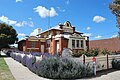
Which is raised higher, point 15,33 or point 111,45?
point 15,33

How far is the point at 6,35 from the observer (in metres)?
42.2

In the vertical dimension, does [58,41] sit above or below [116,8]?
below

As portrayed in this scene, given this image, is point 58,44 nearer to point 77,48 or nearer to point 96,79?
point 77,48

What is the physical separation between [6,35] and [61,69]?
108 feet

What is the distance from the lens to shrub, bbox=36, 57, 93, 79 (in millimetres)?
11766

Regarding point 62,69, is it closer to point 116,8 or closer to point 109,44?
point 116,8

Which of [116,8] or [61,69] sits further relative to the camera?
[116,8]

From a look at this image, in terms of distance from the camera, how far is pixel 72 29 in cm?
4162

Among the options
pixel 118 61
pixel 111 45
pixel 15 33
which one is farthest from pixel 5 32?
pixel 118 61

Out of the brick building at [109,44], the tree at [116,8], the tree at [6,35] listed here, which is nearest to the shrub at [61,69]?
the tree at [116,8]

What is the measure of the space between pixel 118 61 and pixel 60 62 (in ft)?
20.4

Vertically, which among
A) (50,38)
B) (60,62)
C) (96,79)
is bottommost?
(96,79)

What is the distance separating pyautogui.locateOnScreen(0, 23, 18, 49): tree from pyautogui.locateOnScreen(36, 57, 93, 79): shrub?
100ft

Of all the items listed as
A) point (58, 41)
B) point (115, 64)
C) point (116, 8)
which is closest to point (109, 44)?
point (58, 41)
